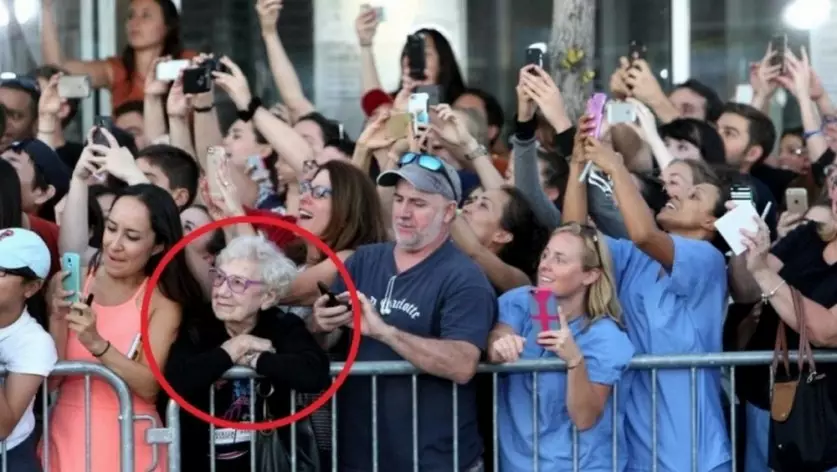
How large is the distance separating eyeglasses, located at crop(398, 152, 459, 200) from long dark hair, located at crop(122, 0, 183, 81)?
3740 millimetres

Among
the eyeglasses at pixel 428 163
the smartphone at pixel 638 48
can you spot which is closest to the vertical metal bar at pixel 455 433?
the eyeglasses at pixel 428 163

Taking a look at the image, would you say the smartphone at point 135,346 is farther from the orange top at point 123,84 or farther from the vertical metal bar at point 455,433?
the orange top at point 123,84

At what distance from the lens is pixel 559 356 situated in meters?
6.60

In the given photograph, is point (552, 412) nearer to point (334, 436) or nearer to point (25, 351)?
point (334, 436)

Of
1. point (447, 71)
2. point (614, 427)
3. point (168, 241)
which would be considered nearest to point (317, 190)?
point (168, 241)

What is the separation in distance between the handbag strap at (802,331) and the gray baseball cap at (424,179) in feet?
4.47

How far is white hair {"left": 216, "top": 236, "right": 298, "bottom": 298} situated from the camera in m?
6.63

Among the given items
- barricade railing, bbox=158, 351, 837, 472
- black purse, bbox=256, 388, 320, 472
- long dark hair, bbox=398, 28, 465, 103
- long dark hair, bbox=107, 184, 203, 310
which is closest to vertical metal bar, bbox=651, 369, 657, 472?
barricade railing, bbox=158, 351, 837, 472

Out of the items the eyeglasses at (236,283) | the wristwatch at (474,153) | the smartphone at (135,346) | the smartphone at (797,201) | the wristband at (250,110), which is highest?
the wristband at (250,110)

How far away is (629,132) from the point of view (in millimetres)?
8523

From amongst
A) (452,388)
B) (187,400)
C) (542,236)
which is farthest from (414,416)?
(542,236)

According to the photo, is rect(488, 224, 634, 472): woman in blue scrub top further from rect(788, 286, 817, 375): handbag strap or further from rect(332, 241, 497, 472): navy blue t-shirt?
rect(788, 286, 817, 375): handbag strap

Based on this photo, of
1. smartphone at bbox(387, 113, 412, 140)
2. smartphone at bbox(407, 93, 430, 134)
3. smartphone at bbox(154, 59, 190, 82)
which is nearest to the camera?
smartphone at bbox(407, 93, 430, 134)

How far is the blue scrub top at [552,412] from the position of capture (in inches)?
263
